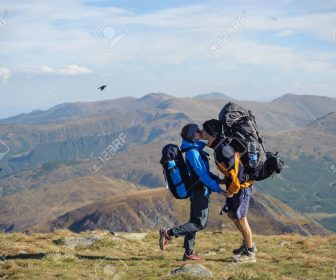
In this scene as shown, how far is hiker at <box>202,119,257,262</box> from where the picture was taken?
13484 millimetres

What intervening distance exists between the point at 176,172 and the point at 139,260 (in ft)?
12.1

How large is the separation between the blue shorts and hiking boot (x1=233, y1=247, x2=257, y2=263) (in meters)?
1.45

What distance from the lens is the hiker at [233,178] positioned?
13484mm

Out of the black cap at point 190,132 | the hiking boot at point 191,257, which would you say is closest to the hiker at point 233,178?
the black cap at point 190,132

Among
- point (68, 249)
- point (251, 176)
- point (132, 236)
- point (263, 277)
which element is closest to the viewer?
point (263, 277)

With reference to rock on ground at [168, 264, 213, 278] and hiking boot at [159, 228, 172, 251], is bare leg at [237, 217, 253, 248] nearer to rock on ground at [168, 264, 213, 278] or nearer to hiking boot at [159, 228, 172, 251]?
rock on ground at [168, 264, 213, 278]

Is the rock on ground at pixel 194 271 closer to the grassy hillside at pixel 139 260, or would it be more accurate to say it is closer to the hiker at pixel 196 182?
the grassy hillside at pixel 139 260

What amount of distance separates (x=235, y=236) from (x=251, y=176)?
12.0 m

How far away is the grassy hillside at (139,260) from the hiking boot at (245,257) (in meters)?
0.26

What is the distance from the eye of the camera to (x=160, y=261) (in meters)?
15.8

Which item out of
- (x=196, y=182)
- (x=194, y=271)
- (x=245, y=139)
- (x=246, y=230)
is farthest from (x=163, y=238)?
(x=245, y=139)

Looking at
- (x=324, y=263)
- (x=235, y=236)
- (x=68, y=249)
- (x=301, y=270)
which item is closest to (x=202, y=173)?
(x=301, y=270)

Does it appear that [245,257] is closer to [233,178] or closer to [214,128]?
[233,178]

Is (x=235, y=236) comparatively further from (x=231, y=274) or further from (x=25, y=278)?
(x=25, y=278)
